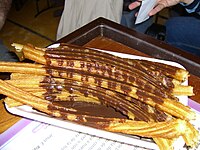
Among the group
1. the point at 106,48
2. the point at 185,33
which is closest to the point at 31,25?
the point at 185,33

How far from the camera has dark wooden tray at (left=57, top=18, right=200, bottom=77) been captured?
29.0 inches

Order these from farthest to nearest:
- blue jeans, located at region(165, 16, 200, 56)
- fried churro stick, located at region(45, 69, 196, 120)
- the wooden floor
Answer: the wooden floor, blue jeans, located at region(165, 16, 200, 56), fried churro stick, located at region(45, 69, 196, 120)

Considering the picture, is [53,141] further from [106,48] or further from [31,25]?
[31,25]

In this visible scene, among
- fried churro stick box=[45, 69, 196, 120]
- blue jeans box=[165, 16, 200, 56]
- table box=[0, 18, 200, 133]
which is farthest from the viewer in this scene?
blue jeans box=[165, 16, 200, 56]

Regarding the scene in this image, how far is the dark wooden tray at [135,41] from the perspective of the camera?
74cm

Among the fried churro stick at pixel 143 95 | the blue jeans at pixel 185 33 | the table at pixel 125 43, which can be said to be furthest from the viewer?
the blue jeans at pixel 185 33

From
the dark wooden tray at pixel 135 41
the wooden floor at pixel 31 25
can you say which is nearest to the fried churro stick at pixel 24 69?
the dark wooden tray at pixel 135 41

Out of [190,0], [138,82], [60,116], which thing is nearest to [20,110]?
[60,116]

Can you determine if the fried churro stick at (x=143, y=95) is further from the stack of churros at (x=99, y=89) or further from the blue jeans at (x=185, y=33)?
the blue jeans at (x=185, y=33)

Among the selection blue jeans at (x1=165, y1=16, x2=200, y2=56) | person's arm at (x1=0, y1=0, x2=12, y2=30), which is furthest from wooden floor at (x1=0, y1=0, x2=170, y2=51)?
blue jeans at (x1=165, y1=16, x2=200, y2=56)

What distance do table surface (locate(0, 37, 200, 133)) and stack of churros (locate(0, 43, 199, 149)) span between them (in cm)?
6

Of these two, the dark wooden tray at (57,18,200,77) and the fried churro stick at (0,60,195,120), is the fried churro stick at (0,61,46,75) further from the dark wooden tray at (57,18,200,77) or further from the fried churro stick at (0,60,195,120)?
the dark wooden tray at (57,18,200,77)

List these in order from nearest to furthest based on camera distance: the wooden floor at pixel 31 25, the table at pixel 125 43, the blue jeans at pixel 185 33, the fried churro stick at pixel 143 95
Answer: the fried churro stick at pixel 143 95
the table at pixel 125 43
the blue jeans at pixel 185 33
the wooden floor at pixel 31 25

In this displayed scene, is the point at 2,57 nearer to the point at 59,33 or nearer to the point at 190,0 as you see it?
the point at 59,33
